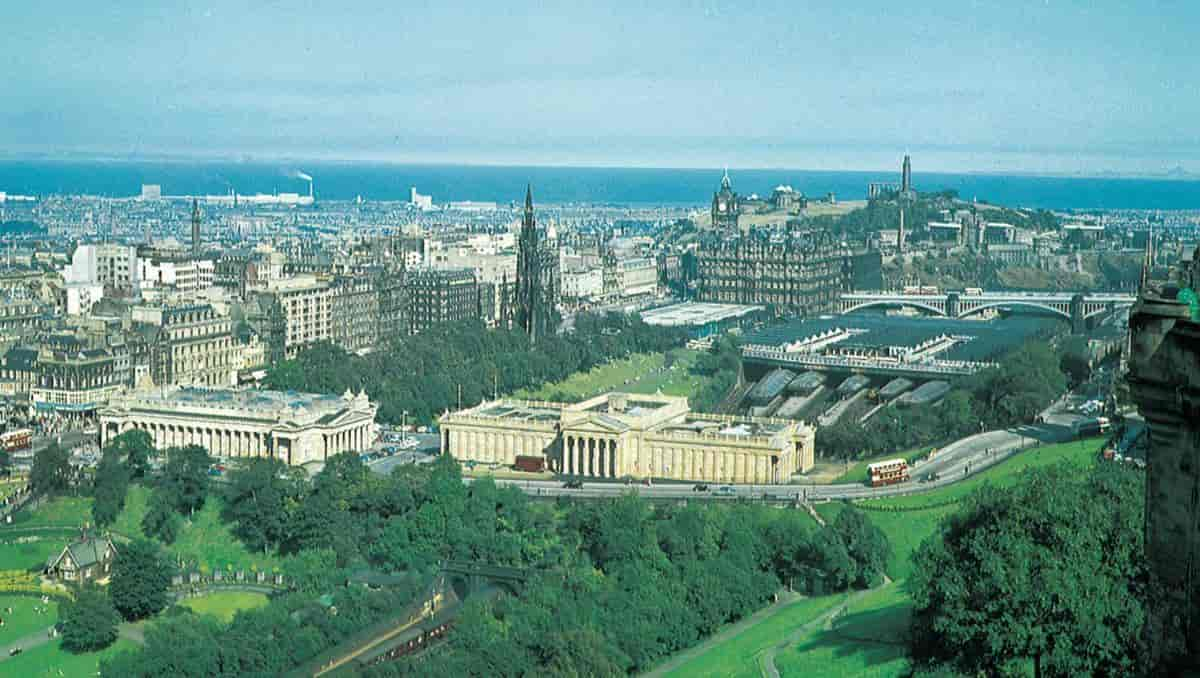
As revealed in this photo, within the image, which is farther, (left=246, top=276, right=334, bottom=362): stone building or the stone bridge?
the stone bridge

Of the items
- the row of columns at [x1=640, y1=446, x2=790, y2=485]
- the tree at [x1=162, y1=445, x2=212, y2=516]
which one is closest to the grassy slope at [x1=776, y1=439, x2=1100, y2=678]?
the row of columns at [x1=640, y1=446, x2=790, y2=485]

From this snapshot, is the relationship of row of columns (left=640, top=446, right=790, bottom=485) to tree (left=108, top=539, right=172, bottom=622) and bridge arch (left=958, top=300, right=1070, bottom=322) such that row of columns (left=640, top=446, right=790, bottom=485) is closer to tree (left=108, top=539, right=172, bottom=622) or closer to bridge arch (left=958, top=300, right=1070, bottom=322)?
tree (left=108, top=539, right=172, bottom=622)

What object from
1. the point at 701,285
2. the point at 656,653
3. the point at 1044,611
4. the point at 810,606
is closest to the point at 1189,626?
the point at 1044,611

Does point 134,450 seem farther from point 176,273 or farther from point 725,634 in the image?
point 176,273

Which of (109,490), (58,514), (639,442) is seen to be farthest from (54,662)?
(639,442)

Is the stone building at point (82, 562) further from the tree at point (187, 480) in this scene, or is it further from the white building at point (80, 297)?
the white building at point (80, 297)

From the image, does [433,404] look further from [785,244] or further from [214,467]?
[785,244]
